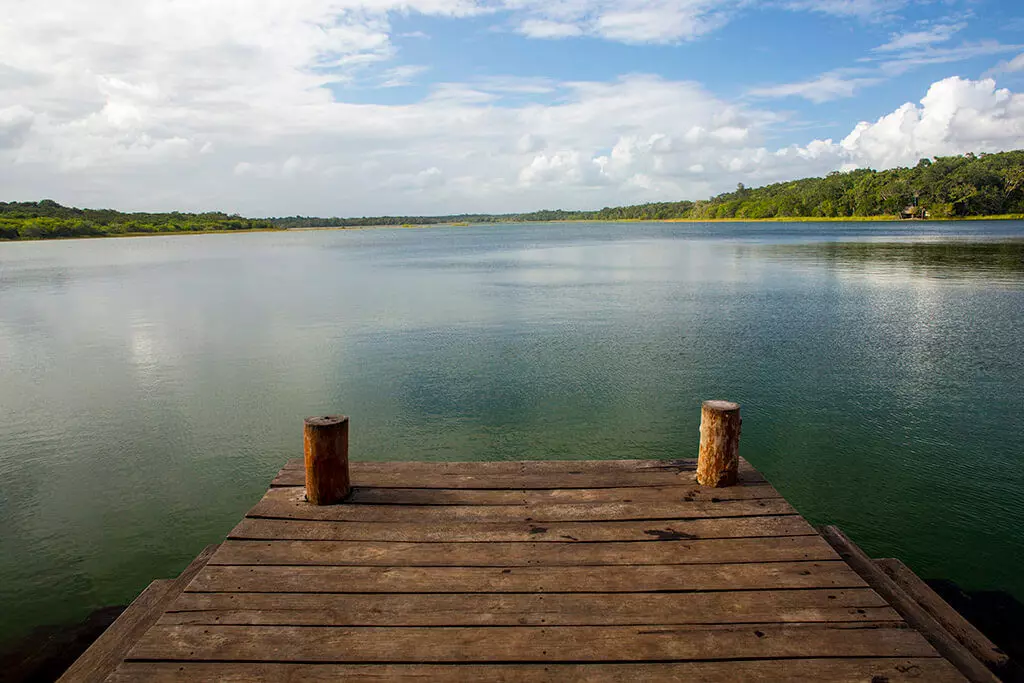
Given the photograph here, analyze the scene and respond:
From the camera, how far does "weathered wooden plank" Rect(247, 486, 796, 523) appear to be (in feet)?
18.2

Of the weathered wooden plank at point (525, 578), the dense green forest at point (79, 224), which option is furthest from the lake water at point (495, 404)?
the dense green forest at point (79, 224)

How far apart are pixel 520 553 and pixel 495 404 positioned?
26.7 feet

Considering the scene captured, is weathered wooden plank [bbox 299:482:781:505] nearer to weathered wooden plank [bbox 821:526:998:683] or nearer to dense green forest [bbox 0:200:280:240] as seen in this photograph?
weathered wooden plank [bbox 821:526:998:683]

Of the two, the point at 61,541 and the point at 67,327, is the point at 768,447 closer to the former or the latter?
the point at 61,541

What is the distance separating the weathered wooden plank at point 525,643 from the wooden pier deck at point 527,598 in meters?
0.01

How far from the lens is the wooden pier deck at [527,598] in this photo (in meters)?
3.79

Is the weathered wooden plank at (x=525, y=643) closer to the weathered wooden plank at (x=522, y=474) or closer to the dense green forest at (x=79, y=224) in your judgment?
the weathered wooden plank at (x=522, y=474)

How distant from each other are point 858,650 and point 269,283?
4085 centimetres

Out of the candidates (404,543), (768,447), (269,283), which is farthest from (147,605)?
(269,283)

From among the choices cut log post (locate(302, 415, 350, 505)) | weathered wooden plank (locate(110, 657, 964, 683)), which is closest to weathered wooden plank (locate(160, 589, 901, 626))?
weathered wooden plank (locate(110, 657, 964, 683))

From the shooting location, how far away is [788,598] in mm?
4398

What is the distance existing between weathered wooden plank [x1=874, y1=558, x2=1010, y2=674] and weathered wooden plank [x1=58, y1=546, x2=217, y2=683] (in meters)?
6.14

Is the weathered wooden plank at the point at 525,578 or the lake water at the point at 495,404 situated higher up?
the weathered wooden plank at the point at 525,578

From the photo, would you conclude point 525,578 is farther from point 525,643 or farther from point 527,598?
point 525,643
